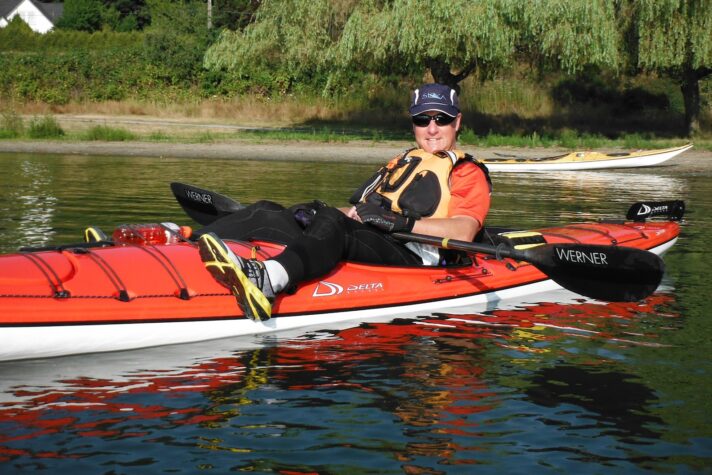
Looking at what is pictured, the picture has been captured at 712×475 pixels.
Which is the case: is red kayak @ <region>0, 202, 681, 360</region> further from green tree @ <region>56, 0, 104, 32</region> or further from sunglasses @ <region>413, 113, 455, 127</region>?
green tree @ <region>56, 0, 104, 32</region>

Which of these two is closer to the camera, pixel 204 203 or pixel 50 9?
pixel 204 203

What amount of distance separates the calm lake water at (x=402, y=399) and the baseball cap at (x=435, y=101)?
1.35m

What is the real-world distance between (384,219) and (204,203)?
2.30 meters

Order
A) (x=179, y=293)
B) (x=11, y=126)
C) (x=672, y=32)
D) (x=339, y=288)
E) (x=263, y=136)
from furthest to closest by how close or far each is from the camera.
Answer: (x=263, y=136), (x=11, y=126), (x=672, y=32), (x=339, y=288), (x=179, y=293)

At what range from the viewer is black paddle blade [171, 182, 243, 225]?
807cm

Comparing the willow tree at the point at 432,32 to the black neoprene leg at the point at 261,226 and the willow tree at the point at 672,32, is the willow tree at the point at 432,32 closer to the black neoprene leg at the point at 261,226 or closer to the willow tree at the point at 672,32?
the willow tree at the point at 672,32

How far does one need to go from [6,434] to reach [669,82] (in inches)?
1157

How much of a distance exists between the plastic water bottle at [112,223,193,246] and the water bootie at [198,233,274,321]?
65 cm

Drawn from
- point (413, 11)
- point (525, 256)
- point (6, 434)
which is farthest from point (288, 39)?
point (6, 434)

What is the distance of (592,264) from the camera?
6324 millimetres

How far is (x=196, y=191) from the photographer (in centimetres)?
825

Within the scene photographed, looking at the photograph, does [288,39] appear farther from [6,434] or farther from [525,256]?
[6,434]

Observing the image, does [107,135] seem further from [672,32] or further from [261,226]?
[261,226]

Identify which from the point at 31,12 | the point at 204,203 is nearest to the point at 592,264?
the point at 204,203
